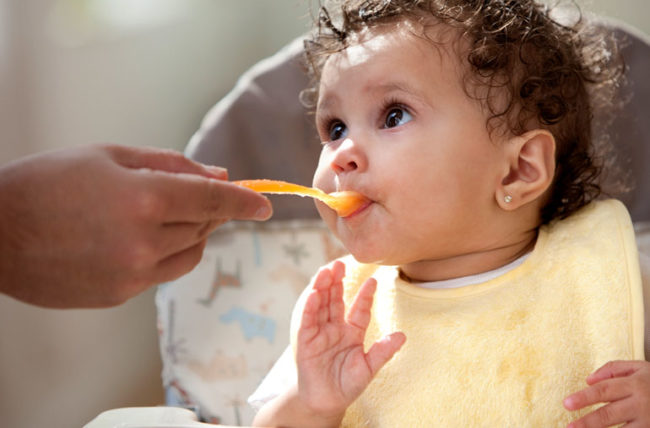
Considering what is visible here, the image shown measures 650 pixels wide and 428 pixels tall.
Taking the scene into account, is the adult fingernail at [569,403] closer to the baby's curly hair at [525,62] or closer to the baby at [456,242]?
the baby at [456,242]

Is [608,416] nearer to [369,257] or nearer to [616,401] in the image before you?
[616,401]

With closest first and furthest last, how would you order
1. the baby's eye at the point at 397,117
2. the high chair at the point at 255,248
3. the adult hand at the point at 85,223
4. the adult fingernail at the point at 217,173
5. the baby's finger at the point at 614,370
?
the adult hand at the point at 85,223
the adult fingernail at the point at 217,173
the baby's finger at the point at 614,370
the baby's eye at the point at 397,117
the high chair at the point at 255,248

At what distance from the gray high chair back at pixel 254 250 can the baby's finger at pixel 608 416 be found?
586 mm

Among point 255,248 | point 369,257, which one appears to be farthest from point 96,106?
point 369,257

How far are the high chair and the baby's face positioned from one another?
0.41m

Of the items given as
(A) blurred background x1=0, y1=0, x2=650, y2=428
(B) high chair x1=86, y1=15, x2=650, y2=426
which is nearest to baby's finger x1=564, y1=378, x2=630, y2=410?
(B) high chair x1=86, y1=15, x2=650, y2=426

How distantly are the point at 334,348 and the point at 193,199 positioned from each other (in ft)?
1.10

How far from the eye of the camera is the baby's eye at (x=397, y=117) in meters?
0.89

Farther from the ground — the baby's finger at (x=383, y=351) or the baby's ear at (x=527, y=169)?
the baby's ear at (x=527, y=169)

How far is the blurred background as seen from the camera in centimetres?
127

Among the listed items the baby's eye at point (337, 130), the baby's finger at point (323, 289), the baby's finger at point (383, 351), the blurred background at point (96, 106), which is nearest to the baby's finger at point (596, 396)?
the baby's finger at point (383, 351)

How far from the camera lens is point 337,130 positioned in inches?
37.7

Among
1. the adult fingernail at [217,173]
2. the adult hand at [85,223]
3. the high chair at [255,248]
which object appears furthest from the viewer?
the high chair at [255,248]

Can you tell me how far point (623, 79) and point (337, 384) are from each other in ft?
2.42
